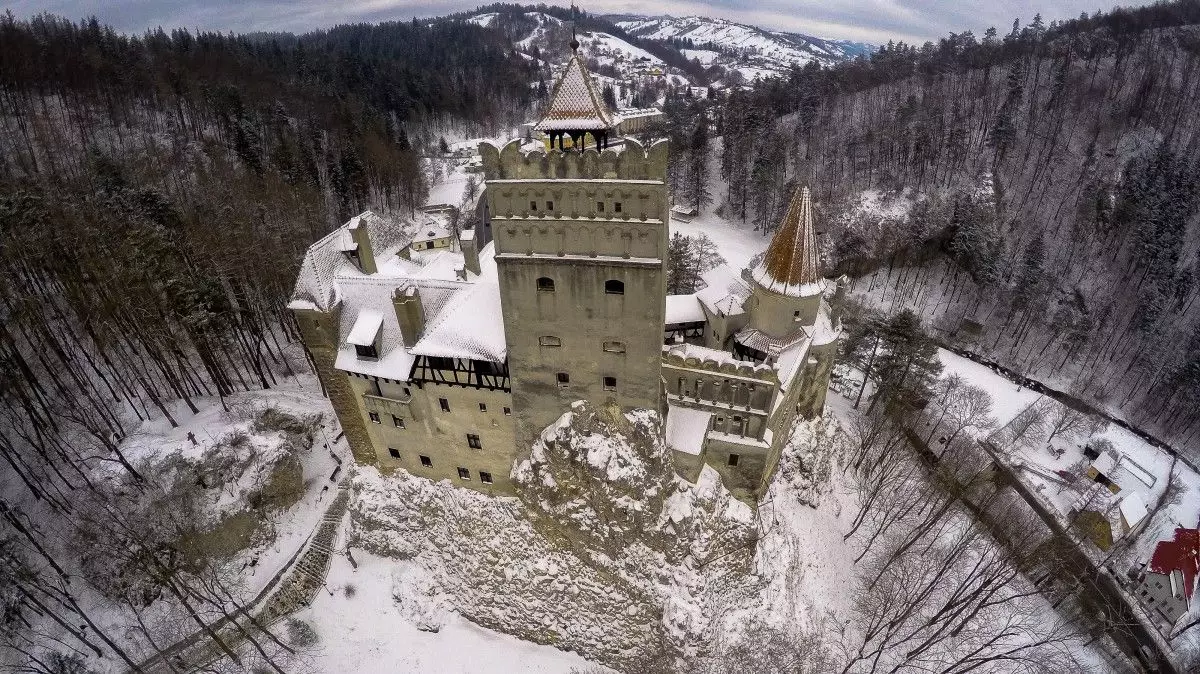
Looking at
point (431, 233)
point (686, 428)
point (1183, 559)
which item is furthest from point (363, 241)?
point (1183, 559)

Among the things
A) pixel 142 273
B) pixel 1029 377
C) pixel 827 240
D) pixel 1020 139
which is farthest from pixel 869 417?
pixel 1020 139

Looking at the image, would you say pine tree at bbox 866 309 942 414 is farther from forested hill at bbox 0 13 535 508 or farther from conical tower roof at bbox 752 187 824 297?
forested hill at bbox 0 13 535 508

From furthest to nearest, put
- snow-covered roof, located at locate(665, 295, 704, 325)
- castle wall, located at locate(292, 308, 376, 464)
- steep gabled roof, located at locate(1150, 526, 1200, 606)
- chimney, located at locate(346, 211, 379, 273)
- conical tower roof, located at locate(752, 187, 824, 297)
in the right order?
Result: snow-covered roof, located at locate(665, 295, 704, 325), steep gabled roof, located at locate(1150, 526, 1200, 606), chimney, located at locate(346, 211, 379, 273), conical tower roof, located at locate(752, 187, 824, 297), castle wall, located at locate(292, 308, 376, 464)

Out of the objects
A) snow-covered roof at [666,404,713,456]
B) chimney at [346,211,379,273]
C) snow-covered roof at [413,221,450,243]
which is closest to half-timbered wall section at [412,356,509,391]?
chimney at [346,211,379,273]

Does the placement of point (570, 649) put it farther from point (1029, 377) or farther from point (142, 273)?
point (1029, 377)

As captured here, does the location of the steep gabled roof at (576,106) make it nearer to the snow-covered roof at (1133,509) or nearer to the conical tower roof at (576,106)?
the conical tower roof at (576,106)

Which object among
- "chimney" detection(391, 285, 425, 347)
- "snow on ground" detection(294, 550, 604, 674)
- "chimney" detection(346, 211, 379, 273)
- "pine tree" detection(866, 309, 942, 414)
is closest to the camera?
"chimney" detection(391, 285, 425, 347)

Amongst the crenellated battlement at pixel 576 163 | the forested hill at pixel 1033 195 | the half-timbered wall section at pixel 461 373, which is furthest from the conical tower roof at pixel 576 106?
the forested hill at pixel 1033 195
